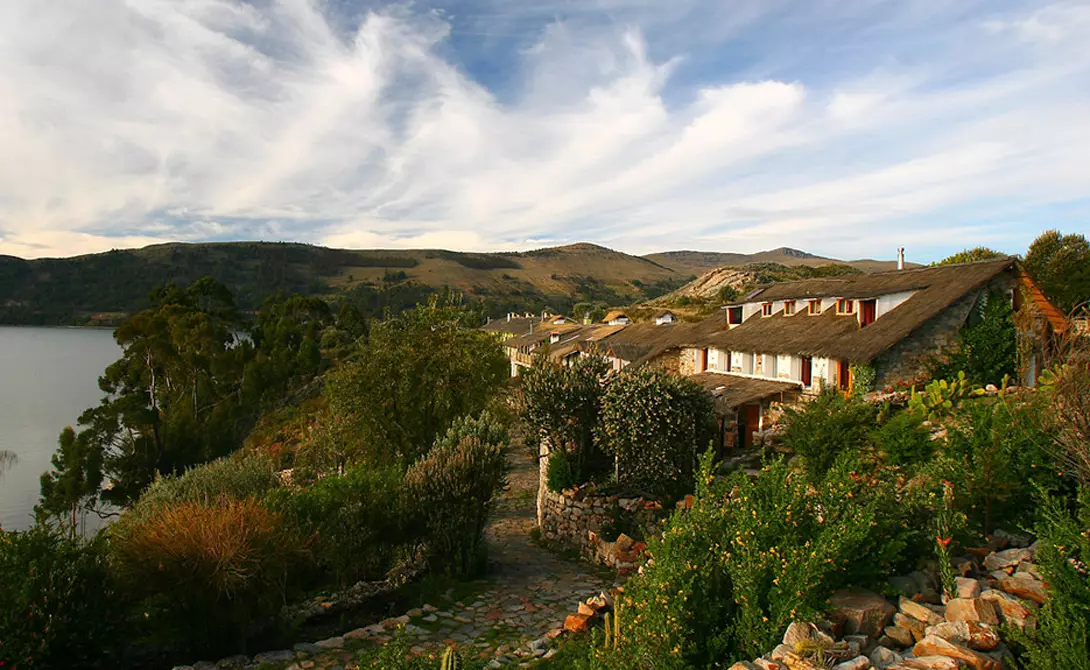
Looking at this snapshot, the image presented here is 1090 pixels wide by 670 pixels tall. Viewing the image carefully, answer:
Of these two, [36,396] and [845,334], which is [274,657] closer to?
[845,334]

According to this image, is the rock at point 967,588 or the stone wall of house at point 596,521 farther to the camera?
the stone wall of house at point 596,521

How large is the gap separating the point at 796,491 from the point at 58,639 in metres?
10.2

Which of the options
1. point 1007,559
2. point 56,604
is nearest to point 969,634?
point 1007,559

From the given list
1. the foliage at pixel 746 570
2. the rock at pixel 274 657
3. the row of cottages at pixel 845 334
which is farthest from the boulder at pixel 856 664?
the row of cottages at pixel 845 334

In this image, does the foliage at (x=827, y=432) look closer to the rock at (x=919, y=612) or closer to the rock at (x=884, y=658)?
the rock at (x=919, y=612)

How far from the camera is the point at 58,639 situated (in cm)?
878

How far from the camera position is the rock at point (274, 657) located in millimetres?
9672

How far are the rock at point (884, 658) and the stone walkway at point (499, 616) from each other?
4.42m

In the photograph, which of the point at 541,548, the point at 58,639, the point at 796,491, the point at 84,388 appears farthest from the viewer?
the point at 84,388

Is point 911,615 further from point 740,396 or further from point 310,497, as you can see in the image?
point 740,396

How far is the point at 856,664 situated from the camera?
577 centimetres

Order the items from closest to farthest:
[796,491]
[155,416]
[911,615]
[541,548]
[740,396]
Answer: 1. [911,615]
2. [796,491]
3. [541,548]
4. [740,396]
5. [155,416]

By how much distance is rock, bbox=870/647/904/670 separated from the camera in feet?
19.5

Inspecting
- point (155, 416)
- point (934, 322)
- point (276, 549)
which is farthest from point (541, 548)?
point (155, 416)
